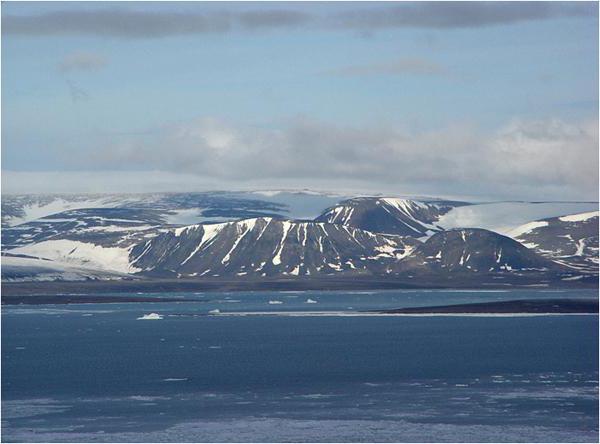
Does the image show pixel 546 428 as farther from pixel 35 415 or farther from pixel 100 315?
pixel 100 315

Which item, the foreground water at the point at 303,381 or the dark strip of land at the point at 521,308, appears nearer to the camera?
the foreground water at the point at 303,381

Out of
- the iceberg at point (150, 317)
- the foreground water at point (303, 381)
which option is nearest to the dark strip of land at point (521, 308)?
the foreground water at point (303, 381)

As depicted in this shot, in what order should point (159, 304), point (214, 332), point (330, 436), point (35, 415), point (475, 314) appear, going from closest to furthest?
point (330, 436), point (35, 415), point (214, 332), point (475, 314), point (159, 304)

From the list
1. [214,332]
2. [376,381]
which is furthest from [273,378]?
[214,332]

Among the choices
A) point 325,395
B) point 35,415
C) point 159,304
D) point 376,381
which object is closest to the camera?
point 35,415

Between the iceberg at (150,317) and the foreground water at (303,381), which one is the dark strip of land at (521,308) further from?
the iceberg at (150,317)

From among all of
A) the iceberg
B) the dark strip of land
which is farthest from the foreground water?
the dark strip of land

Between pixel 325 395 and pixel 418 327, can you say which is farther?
pixel 418 327

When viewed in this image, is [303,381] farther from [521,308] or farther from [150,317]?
[521,308]
